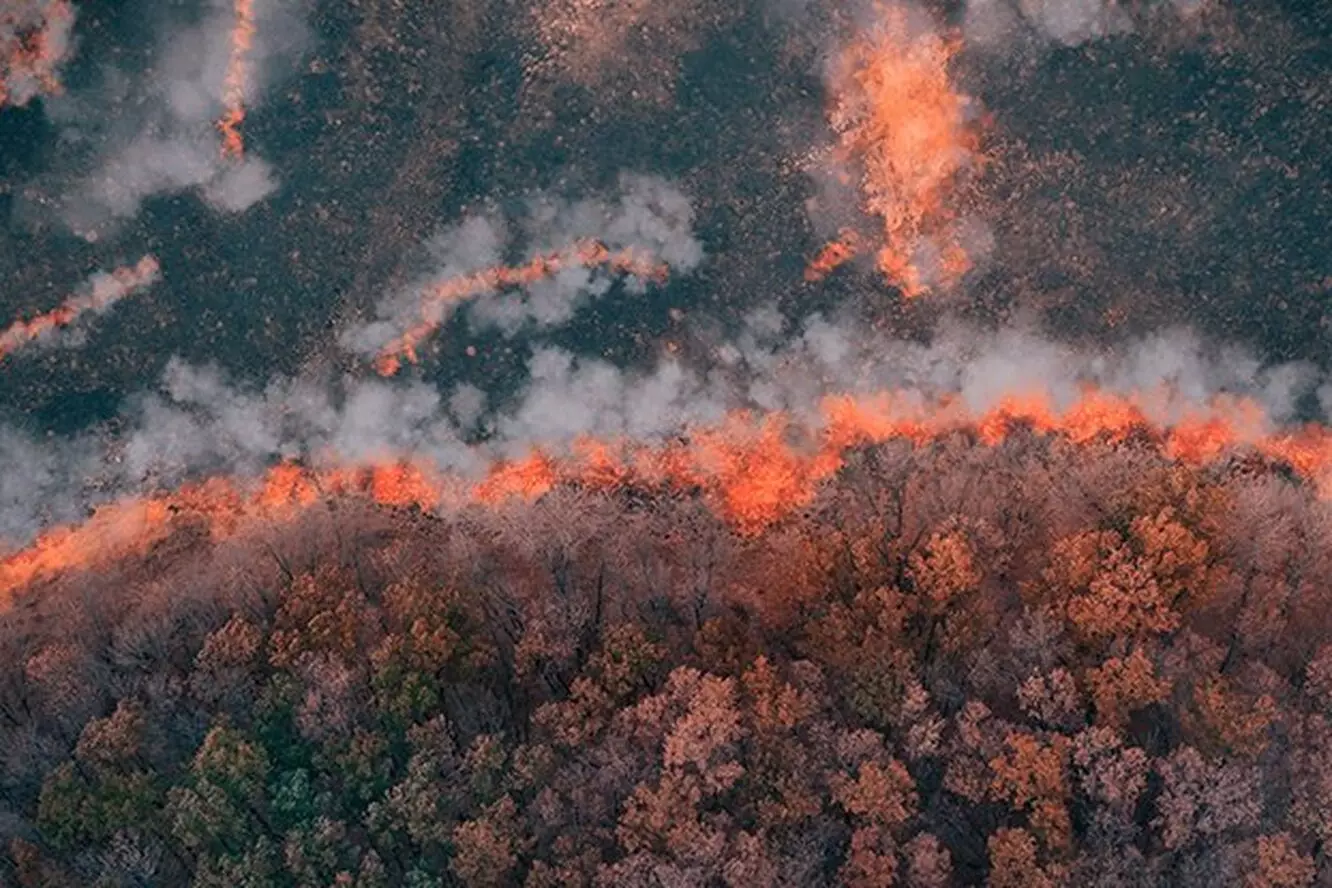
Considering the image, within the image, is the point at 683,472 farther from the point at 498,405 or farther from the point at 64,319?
the point at 64,319

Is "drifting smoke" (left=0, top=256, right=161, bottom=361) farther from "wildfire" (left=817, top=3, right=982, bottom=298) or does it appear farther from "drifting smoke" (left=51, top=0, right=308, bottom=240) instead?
"wildfire" (left=817, top=3, right=982, bottom=298)

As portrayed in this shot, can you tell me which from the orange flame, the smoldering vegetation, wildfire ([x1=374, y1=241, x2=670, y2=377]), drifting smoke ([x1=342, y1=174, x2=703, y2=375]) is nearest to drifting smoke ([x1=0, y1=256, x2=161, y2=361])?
wildfire ([x1=374, y1=241, x2=670, y2=377])

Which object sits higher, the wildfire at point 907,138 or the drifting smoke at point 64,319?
the wildfire at point 907,138

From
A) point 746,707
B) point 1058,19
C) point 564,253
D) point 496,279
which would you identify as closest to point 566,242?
point 564,253

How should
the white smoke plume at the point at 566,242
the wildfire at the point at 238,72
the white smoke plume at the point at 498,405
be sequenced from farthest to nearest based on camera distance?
1. the white smoke plume at the point at 566,242
2. the white smoke plume at the point at 498,405
3. the wildfire at the point at 238,72

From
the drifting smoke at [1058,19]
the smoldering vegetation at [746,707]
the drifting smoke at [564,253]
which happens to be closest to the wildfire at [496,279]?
the drifting smoke at [564,253]

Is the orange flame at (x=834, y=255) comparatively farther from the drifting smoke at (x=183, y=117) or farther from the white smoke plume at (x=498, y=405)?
the drifting smoke at (x=183, y=117)
